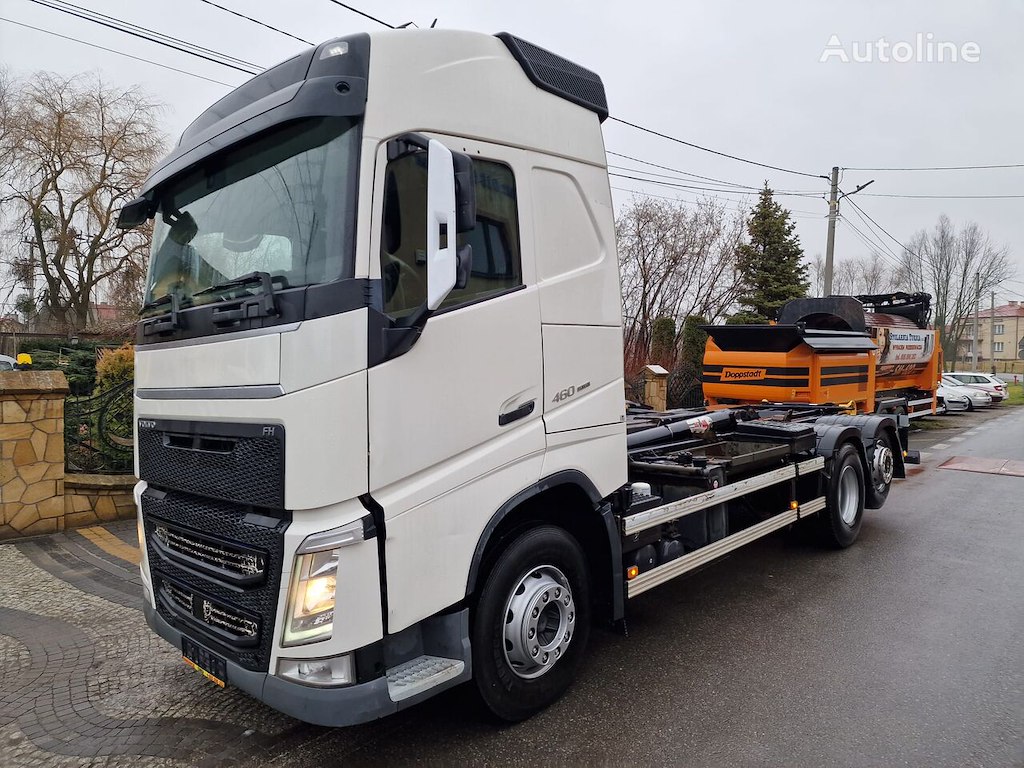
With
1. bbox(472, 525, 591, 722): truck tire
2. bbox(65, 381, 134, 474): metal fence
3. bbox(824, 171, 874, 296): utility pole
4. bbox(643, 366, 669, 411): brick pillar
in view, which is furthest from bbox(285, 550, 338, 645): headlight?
bbox(824, 171, 874, 296): utility pole

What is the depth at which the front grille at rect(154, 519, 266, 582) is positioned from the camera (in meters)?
2.54

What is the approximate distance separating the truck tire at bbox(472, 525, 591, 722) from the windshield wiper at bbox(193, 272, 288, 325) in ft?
4.93

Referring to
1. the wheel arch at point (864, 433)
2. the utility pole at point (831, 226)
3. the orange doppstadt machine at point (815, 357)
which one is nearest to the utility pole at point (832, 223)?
the utility pole at point (831, 226)

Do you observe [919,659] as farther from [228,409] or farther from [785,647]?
[228,409]

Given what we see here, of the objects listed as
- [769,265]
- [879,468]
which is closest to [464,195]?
[879,468]

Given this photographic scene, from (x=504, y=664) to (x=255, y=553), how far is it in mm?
1242

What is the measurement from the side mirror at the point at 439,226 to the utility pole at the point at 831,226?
800 inches

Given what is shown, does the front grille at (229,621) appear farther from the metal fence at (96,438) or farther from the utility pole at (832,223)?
Answer: the utility pole at (832,223)

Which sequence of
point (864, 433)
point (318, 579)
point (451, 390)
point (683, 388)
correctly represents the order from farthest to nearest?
1. point (683, 388)
2. point (864, 433)
3. point (451, 390)
4. point (318, 579)

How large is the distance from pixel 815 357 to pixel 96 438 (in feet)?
31.0

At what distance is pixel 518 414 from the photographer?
10.0 ft

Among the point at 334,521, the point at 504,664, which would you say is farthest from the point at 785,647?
the point at 334,521

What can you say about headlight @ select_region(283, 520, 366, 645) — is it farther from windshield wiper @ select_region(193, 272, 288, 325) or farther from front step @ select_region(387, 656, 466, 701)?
windshield wiper @ select_region(193, 272, 288, 325)

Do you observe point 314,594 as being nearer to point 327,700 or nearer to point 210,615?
point 327,700
